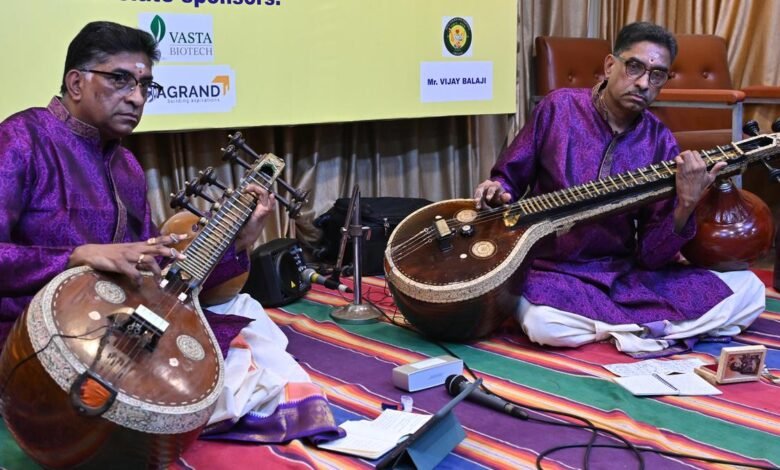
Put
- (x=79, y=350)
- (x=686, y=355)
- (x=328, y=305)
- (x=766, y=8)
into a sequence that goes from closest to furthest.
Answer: (x=79, y=350) < (x=686, y=355) < (x=328, y=305) < (x=766, y=8)

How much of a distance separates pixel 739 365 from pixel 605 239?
0.66 meters

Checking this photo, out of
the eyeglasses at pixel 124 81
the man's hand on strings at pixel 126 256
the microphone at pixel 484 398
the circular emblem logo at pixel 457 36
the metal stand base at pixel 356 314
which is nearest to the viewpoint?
the man's hand on strings at pixel 126 256

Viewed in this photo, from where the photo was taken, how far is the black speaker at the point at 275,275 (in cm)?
334

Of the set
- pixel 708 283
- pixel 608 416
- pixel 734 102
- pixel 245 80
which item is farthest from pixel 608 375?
pixel 245 80

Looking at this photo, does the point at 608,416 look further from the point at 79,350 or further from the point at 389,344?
the point at 79,350

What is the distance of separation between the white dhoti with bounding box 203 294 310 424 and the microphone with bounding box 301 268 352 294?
2.40 ft

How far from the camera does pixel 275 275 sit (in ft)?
11.0

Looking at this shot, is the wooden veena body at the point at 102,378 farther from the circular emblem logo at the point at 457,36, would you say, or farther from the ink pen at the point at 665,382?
the circular emblem logo at the point at 457,36

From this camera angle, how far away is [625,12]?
5.25m

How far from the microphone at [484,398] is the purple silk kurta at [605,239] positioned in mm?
536

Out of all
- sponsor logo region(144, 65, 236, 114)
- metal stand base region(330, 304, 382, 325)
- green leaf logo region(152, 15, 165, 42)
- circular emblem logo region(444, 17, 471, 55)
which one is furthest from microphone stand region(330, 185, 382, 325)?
circular emblem logo region(444, 17, 471, 55)

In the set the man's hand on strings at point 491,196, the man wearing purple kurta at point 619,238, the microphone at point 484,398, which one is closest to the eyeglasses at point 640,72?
the man wearing purple kurta at point 619,238

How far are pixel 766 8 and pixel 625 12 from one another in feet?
2.88

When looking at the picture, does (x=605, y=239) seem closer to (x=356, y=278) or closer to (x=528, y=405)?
(x=528, y=405)
